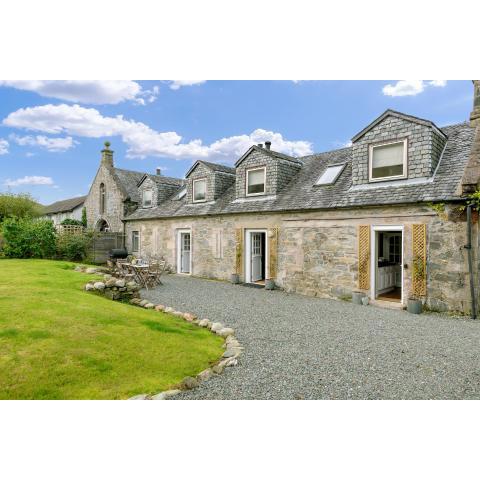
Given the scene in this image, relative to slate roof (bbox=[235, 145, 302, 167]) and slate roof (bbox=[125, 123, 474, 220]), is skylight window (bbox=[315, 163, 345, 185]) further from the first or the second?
slate roof (bbox=[235, 145, 302, 167])

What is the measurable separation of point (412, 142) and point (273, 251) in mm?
6401

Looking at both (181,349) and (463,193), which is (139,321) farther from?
(463,193)

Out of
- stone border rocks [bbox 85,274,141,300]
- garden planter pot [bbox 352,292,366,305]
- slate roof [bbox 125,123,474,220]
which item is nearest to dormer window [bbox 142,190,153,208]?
slate roof [bbox 125,123,474,220]

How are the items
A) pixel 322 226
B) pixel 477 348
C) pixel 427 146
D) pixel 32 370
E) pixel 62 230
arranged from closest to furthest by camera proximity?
pixel 32 370 → pixel 477 348 → pixel 427 146 → pixel 322 226 → pixel 62 230

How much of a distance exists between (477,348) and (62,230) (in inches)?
876

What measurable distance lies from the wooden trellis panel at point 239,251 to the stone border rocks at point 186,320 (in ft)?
18.4

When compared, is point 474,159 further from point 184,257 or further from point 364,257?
point 184,257

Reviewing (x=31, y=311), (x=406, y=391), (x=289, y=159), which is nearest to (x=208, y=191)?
(x=289, y=159)

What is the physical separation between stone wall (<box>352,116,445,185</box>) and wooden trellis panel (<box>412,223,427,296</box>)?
1.90 m

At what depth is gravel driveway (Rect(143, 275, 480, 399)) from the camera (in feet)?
15.3

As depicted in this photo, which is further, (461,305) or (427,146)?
(427,146)

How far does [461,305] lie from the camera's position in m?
9.16

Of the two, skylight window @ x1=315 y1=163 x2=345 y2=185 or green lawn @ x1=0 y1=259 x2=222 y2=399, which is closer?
green lawn @ x1=0 y1=259 x2=222 y2=399

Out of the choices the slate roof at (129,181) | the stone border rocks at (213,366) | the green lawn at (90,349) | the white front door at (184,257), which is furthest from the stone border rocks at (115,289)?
the slate roof at (129,181)
